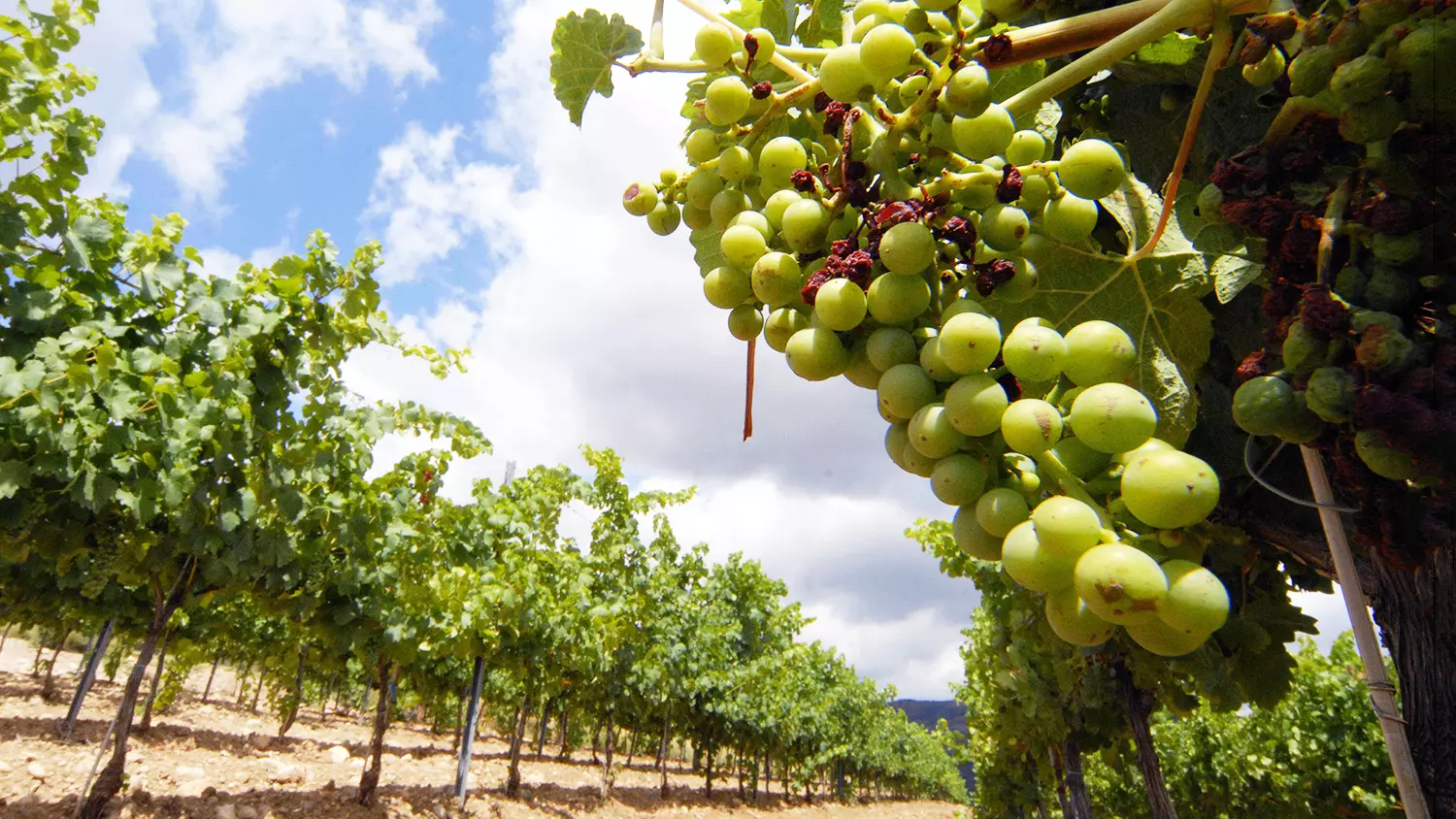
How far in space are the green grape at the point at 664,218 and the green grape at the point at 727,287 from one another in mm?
236

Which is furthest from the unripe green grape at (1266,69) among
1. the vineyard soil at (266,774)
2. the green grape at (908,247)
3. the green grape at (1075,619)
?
the vineyard soil at (266,774)

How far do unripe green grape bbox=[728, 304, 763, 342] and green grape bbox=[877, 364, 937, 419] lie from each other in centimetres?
33

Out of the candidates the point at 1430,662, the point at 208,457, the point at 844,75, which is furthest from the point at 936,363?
the point at 208,457

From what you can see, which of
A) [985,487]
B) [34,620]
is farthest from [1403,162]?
[34,620]

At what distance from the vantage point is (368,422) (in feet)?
21.7

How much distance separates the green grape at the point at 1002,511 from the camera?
76 centimetres

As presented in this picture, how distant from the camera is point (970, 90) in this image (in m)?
0.82

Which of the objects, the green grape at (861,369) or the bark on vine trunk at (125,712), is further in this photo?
the bark on vine trunk at (125,712)

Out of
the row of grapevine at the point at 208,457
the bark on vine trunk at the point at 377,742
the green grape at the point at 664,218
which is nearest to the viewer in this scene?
the green grape at the point at 664,218

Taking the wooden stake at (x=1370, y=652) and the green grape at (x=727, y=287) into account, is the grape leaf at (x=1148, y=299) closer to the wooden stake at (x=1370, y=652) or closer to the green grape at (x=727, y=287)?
the wooden stake at (x=1370, y=652)

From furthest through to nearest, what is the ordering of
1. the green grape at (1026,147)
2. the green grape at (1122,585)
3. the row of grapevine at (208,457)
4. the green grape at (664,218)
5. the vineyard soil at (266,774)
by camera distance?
the vineyard soil at (266,774) < the row of grapevine at (208,457) < the green grape at (664,218) < the green grape at (1026,147) < the green grape at (1122,585)

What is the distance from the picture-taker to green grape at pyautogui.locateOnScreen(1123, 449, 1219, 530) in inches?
26.0

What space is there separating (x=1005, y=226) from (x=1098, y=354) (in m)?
0.19

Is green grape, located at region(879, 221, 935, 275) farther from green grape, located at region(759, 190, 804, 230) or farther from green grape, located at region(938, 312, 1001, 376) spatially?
green grape, located at region(759, 190, 804, 230)
